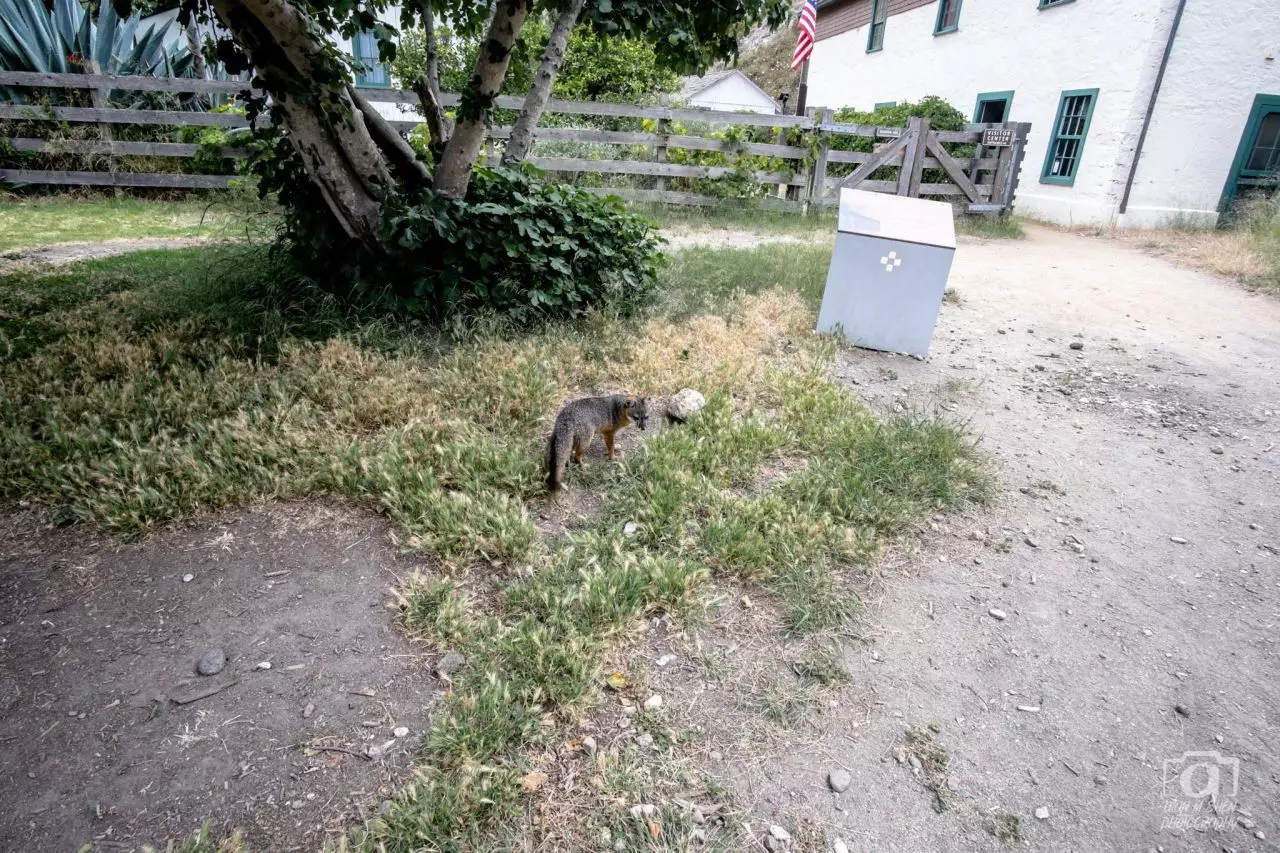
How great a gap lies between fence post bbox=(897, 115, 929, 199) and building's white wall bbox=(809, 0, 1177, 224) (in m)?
3.68

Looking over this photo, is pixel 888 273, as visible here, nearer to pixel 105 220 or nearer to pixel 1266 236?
pixel 1266 236

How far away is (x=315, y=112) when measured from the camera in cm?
450

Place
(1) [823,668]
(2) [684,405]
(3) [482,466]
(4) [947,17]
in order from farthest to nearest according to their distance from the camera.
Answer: (4) [947,17]
(2) [684,405]
(3) [482,466]
(1) [823,668]

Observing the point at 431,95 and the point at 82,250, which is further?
the point at 82,250

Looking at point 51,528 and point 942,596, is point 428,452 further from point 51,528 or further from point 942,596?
point 942,596

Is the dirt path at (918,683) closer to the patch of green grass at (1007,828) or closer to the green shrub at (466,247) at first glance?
the patch of green grass at (1007,828)

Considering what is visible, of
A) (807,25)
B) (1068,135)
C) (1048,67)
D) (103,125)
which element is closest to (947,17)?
(1048,67)

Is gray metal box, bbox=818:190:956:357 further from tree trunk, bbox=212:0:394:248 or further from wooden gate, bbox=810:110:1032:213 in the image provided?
wooden gate, bbox=810:110:1032:213

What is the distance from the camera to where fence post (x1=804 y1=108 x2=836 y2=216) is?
11617mm

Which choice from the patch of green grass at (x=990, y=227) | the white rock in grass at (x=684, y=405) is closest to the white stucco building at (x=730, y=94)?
the patch of green grass at (x=990, y=227)

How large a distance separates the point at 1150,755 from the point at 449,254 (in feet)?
16.1

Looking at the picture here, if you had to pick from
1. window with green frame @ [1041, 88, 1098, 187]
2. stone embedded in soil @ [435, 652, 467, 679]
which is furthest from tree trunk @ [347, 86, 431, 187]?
window with green frame @ [1041, 88, 1098, 187]

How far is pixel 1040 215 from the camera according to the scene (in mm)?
14023

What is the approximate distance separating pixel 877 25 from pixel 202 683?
24691mm
